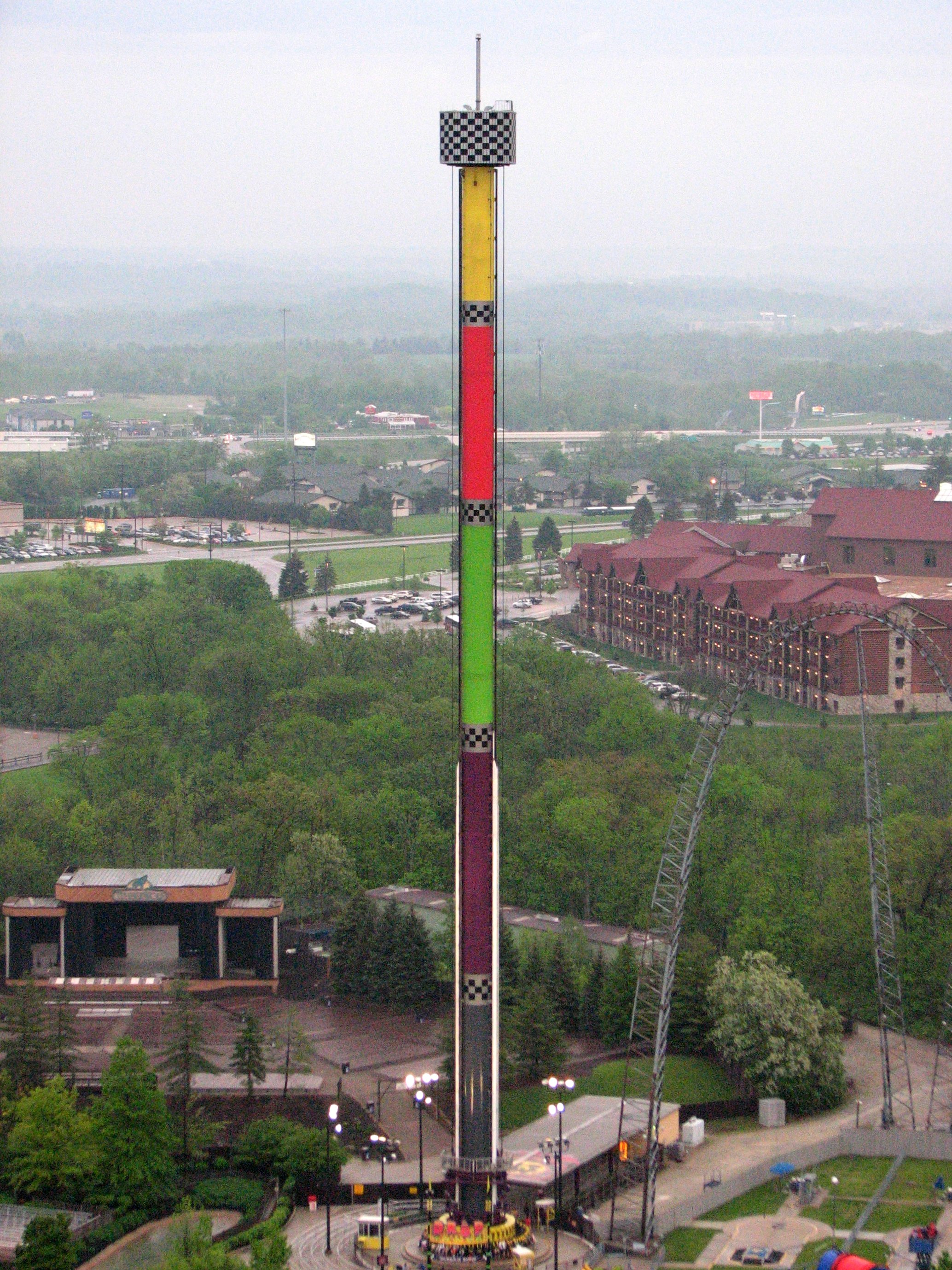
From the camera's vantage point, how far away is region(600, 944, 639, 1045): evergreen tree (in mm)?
32969

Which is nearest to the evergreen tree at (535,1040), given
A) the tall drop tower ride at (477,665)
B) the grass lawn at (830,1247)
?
the tall drop tower ride at (477,665)

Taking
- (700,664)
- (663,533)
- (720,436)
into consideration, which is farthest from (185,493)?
(720,436)

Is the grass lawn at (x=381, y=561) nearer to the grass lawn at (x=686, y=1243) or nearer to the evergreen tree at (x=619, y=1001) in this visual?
the evergreen tree at (x=619, y=1001)

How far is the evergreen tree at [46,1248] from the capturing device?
969 inches

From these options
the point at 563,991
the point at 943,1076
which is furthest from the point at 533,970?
the point at 943,1076

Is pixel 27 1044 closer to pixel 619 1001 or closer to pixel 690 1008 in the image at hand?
pixel 619 1001

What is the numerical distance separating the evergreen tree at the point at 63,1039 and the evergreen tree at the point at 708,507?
71920mm

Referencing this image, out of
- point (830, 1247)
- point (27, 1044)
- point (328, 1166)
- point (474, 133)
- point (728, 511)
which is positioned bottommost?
point (830, 1247)

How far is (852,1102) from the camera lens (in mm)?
31156

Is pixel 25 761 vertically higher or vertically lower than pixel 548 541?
lower

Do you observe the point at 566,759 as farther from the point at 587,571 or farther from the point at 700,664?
the point at 587,571

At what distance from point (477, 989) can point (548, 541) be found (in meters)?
67.1

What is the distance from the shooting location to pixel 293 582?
8206cm

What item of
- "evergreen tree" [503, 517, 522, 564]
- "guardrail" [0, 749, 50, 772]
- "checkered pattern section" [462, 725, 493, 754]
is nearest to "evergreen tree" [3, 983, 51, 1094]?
"checkered pattern section" [462, 725, 493, 754]
